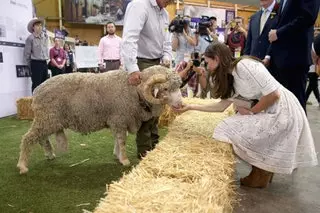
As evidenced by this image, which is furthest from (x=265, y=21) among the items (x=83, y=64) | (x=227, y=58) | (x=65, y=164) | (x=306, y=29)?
(x=83, y=64)

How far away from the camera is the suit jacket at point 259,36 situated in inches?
143

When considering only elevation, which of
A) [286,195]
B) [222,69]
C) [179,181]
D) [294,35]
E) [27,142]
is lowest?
[286,195]

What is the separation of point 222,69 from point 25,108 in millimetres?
4235

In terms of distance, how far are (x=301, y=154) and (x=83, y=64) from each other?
28.0 ft

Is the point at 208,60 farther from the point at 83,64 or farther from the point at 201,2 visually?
the point at 201,2

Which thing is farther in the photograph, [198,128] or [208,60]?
[198,128]

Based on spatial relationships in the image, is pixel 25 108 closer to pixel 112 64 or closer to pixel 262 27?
pixel 112 64

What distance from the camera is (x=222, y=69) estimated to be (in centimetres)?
257

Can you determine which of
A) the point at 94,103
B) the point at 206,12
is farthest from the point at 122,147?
the point at 206,12

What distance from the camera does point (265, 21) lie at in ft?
12.2

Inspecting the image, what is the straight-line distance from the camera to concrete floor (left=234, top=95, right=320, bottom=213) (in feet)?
8.27

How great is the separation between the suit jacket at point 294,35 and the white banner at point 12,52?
4879 mm

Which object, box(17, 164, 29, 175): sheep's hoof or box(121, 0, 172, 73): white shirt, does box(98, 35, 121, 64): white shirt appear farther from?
box(17, 164, 29, 175): sheep's hoof

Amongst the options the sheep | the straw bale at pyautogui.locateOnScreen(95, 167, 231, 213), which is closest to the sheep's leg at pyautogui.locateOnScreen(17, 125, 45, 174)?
the sheep
